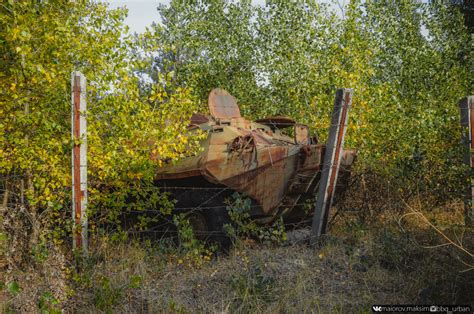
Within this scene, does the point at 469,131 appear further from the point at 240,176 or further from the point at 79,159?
the point at 79,159

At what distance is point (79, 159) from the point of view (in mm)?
5441

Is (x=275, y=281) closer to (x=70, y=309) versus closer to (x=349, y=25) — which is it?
(x=70, y=309)

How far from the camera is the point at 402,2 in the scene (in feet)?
68.9

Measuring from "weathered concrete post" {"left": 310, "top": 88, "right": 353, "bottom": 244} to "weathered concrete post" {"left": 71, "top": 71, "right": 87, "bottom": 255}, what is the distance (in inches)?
100

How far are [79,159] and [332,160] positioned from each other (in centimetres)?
279

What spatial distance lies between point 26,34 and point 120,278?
2.58 meters

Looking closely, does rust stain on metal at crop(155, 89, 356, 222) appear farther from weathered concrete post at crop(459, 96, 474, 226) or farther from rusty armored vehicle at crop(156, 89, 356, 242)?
weathered concrete post at crop(459, 96, 474, 226)

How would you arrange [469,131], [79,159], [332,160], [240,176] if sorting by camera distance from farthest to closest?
[240,176] < [469,131] < [332,160] < [79,159]

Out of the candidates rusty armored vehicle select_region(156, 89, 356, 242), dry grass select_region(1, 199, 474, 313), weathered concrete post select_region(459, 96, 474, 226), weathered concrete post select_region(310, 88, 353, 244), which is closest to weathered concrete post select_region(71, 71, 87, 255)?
dry grass select_region(1, 199, 474, 313)

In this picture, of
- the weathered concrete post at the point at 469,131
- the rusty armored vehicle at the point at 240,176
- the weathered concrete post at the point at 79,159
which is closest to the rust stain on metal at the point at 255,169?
the rusty armored vehicle at the point at 240,176

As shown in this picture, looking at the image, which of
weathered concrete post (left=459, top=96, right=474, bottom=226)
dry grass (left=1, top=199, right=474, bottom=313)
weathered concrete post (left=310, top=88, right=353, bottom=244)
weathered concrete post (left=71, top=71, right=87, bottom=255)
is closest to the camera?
dry grass (left=1, top=199, right=474, bottom=313)

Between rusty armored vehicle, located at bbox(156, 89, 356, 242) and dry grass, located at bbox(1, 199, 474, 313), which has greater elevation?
rusty armored vehicle, located at bbox(156, 89, 356, 242)

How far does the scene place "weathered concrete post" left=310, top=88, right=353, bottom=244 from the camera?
5.89 metres

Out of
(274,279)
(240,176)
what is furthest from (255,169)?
(274,279)
